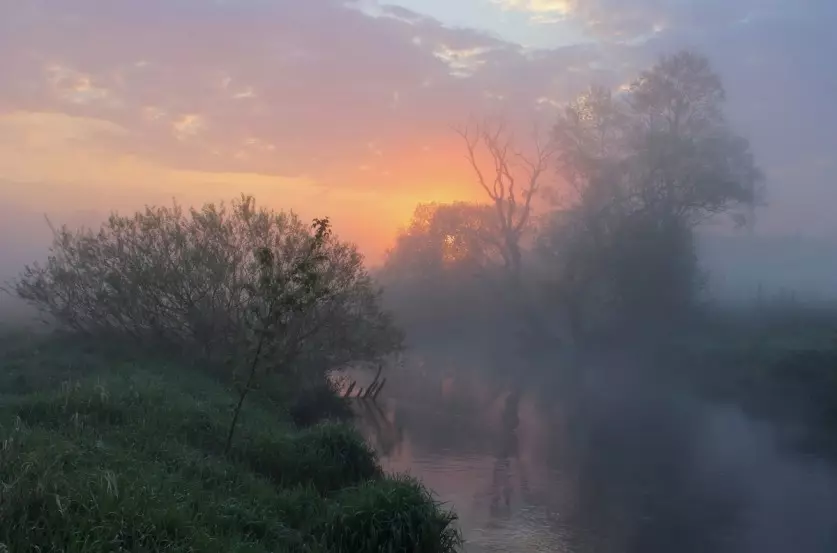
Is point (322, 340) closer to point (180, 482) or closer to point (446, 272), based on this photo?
point (180, 482)

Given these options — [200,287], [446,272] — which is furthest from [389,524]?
[446,272]

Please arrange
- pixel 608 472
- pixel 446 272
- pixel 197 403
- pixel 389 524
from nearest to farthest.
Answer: pixel 389 524
pixel 197 403
pixel 608 472
pixel 446 272

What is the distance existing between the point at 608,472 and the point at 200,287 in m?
15.3

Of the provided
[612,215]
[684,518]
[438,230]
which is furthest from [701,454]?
[438,230]

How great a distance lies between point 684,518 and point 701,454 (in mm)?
6814

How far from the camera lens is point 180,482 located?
11.4 m

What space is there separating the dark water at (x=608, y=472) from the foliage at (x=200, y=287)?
4.01 meters

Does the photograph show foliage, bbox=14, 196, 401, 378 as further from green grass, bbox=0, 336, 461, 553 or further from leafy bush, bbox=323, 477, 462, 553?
leafy bush, bbox=323, 477, 462, 553

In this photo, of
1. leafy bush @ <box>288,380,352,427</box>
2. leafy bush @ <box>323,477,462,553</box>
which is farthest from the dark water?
leafy bush @ <box>323,477,462,553</box>

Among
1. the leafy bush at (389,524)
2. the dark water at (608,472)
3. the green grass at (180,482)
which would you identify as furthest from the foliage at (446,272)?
the leafy bush at (389,524)

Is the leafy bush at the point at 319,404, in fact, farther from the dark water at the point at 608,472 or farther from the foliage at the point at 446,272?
the foliage at the point at 446,272

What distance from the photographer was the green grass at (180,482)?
8164mm

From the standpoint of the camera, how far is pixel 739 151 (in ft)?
147

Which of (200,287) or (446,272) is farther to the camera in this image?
(446,272)
